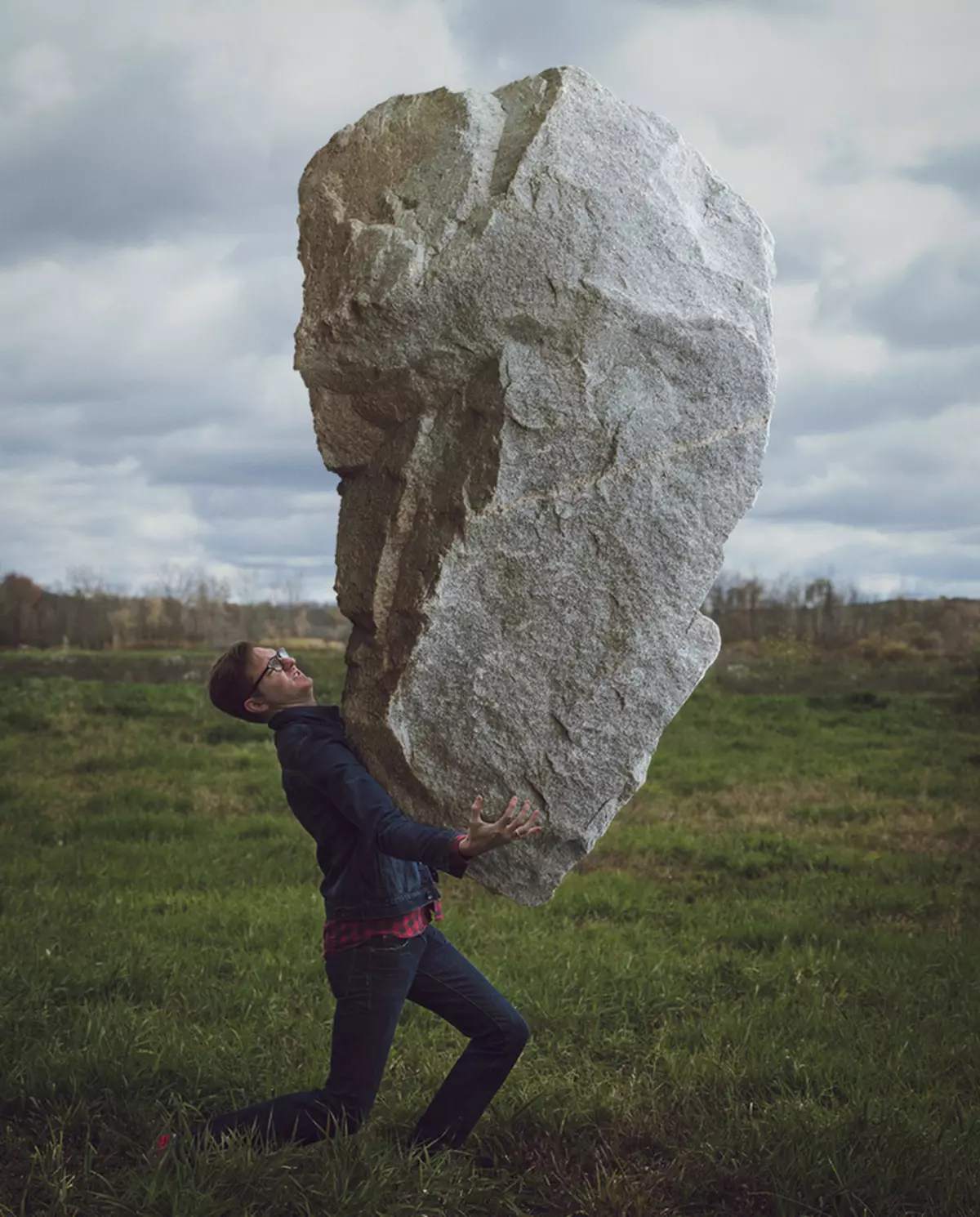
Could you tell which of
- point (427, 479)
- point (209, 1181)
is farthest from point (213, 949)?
point (427, 479)

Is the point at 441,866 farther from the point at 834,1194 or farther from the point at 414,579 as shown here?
the point at 834,1194

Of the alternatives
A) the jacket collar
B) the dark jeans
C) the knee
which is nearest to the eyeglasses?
the jacket collar

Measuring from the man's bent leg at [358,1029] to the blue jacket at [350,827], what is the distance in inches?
5.0

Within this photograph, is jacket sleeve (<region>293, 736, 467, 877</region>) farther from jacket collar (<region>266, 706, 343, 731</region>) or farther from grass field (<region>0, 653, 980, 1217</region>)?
grass field (<region>0, 653, 980, 1217</region>)

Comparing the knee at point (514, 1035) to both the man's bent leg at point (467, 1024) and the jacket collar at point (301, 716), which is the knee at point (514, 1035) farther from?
the jacket collar at point (301, 716)

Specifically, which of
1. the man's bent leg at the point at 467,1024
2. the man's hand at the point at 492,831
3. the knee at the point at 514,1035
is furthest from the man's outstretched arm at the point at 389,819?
the knee at the point at 514,1035

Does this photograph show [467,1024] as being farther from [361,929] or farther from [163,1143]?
[163,1143]

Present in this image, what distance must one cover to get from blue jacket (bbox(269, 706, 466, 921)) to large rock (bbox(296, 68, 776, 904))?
16cm

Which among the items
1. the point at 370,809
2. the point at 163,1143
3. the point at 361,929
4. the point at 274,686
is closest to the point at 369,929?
the point at 361,929

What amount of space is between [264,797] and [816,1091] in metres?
6.03

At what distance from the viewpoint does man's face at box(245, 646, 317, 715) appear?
3969 mm

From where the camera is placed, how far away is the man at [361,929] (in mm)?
3668

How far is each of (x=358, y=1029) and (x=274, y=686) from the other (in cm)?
109

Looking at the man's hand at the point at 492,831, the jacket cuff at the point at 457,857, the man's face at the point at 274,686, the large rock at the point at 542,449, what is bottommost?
the jacket cuff at the point at 457,857
